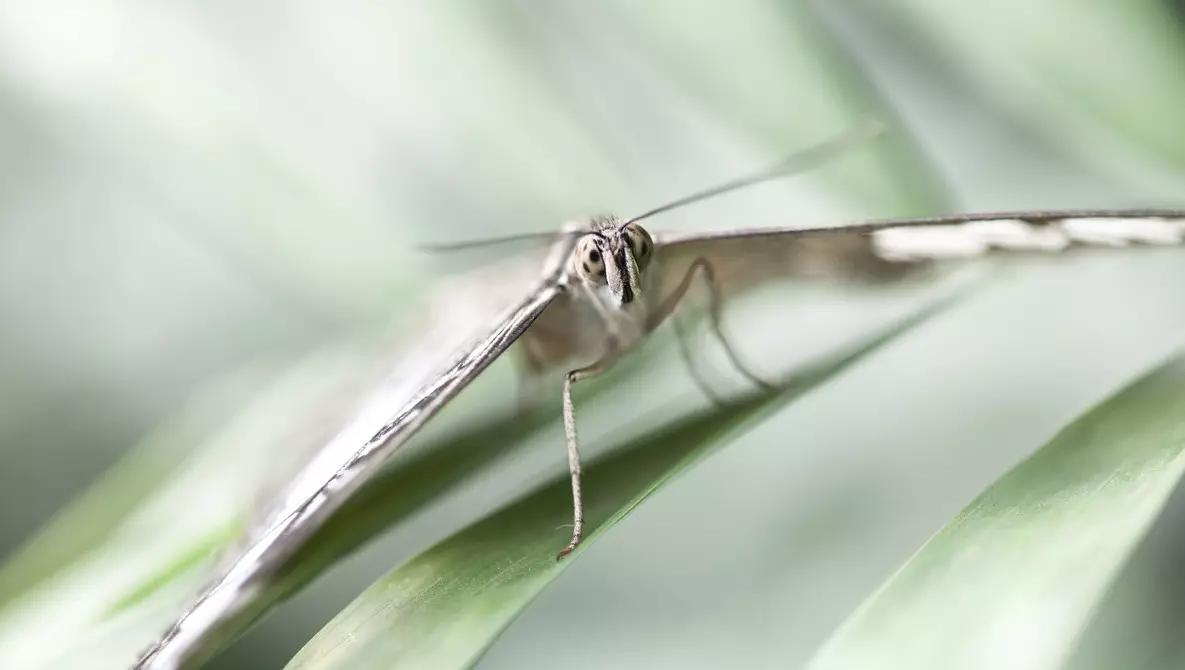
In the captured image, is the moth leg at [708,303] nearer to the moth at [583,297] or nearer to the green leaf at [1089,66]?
the moth at [583,297]

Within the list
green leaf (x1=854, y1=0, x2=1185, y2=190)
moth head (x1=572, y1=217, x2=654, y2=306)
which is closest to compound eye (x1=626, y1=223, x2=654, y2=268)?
moth head (x1=572, y1=217, x2=654, y2=306)

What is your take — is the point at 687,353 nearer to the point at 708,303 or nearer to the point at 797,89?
the point at 708,303

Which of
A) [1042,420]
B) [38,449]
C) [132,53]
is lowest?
[1042,420]

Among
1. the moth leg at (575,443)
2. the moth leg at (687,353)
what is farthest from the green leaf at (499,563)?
the moth leg at (687,353)

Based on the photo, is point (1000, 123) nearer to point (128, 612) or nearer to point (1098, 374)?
point (1098, 374)

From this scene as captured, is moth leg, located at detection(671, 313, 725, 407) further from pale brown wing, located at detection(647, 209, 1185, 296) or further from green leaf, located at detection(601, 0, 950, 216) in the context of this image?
green leaf, located at detection(601, 0, 950, 216)

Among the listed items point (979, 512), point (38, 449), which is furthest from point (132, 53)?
point (979, 512)
